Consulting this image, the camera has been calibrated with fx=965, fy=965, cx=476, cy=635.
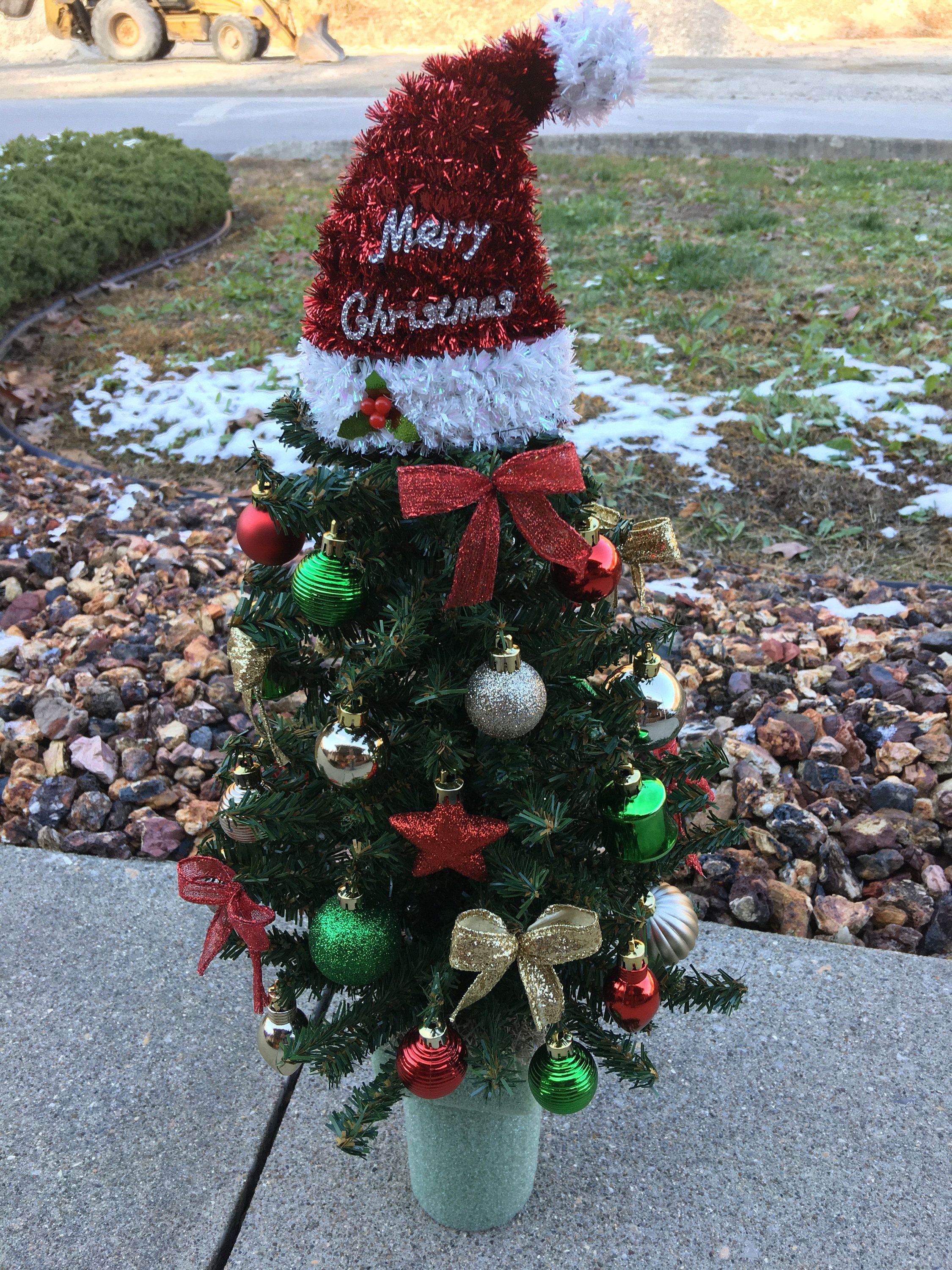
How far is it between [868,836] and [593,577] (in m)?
1.43

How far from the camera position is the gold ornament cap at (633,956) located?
4.83 feet

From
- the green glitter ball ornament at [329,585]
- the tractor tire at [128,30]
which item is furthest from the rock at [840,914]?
the tractor tire at [128,30]

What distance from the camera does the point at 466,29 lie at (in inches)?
929

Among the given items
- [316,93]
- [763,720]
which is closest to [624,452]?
[763,720]

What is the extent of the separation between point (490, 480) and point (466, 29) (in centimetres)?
2671

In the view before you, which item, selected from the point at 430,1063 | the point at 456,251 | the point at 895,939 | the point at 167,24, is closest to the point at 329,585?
the point at 456,251

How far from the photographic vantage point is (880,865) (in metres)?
2.33

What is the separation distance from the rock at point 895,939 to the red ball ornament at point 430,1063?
126 cm

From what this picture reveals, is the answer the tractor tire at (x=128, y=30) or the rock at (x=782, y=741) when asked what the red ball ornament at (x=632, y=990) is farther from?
the tractor tire at (x=128, y=30)

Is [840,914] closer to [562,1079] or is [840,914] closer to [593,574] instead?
[562,1079]

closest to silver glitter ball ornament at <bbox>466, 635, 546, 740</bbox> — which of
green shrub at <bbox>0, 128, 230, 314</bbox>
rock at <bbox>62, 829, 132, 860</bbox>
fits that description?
rock at <bbox>62, 829, 132, 860</bbox>

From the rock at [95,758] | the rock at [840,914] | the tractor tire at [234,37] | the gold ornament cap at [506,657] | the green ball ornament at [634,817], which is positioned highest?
the tractor tire at [234,37]

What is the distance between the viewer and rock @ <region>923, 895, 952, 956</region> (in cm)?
220

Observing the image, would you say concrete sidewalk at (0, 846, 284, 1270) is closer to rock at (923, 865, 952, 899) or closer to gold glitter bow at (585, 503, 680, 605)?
gold glitter bow at (585, 503, 680, 605)
